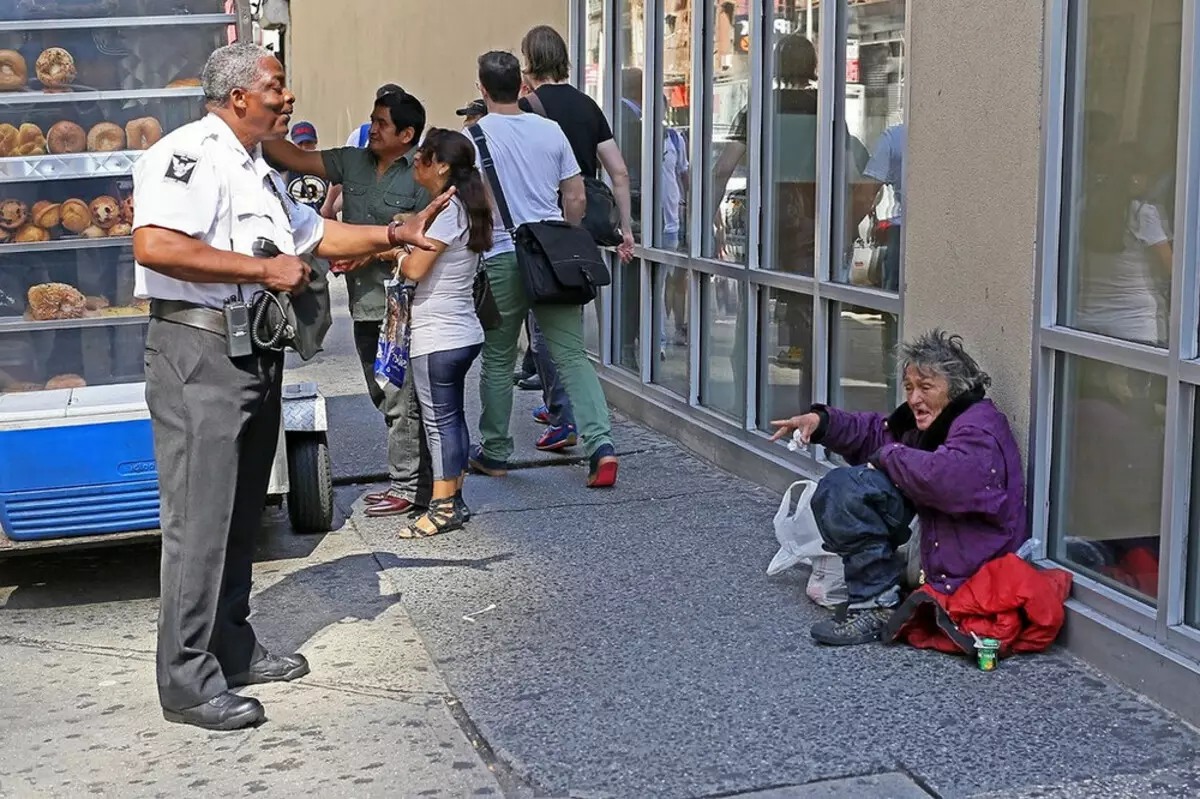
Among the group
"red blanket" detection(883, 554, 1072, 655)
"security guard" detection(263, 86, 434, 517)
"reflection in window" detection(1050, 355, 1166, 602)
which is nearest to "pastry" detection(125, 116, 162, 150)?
"security guard" detection(263, 86, 434, 517)

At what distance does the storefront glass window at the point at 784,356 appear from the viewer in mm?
6625

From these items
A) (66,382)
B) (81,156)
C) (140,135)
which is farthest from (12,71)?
(66,382)

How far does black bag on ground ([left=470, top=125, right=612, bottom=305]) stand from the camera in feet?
21.7

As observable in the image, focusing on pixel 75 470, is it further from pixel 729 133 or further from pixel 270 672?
pixel 729 133

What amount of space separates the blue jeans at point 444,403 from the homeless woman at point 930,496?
171cm

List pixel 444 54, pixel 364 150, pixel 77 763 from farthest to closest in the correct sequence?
pixel 444 54, pixel 364 150, pixel 77 763

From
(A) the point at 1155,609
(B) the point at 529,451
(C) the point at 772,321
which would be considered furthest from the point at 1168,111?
(B) the point at 529,451

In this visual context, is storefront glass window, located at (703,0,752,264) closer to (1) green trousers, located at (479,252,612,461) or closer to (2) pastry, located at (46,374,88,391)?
(1) green trousers, located at (479,252,612,461)

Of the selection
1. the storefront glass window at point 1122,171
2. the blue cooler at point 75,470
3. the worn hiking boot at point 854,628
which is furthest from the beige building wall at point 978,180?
the blue cooler at point 75,470

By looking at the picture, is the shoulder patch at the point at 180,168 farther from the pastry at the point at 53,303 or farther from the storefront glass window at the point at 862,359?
the storefront glass window at the point at 862,359

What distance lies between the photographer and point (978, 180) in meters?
5.04

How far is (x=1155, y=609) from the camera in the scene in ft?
14.3

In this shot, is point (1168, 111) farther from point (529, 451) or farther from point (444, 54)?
point (444, 54)

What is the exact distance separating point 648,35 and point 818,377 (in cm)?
261
